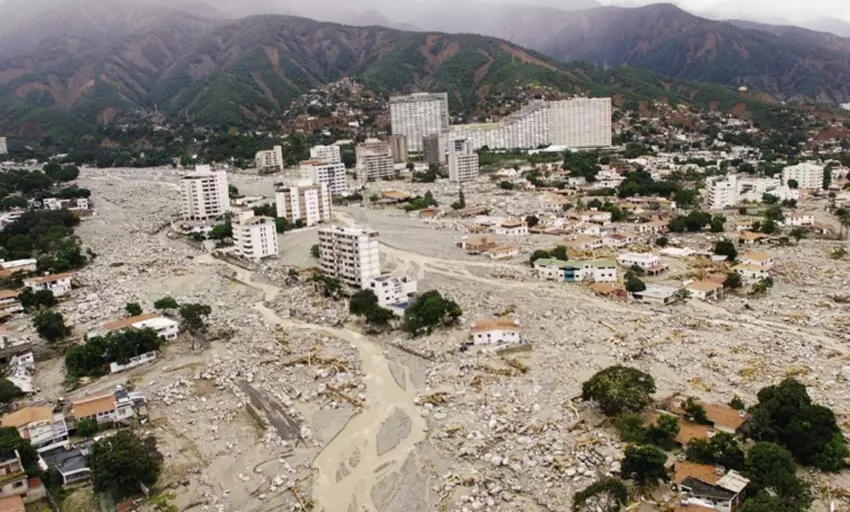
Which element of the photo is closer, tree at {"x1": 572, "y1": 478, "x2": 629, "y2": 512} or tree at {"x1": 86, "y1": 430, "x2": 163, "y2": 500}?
tree at {"x1": 572, "y1": 478, "x2": 629, "y2": 512}

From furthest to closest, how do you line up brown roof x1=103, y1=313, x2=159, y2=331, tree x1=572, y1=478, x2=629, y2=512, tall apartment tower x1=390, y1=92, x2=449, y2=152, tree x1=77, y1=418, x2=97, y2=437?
tall apartment tower x1=390, y1=92, x2=449, y2=152 → brown roof x1=103, y1=313, x2=159, y2=331 → tree x1=77, y1=418, x2=97, y2=437 → tree x1=572, y1=478, x2=629, y2=512

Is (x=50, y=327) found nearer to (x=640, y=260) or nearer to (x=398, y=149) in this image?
(x=640, y=260)

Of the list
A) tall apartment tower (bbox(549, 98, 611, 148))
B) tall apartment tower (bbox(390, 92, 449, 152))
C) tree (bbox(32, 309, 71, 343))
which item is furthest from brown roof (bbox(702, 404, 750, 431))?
tall apartment tower (bbox(390, 92, 449, 152))

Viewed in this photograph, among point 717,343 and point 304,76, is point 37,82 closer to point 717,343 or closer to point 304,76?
point 304,76

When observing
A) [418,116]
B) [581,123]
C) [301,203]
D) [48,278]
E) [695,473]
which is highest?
[418,116]

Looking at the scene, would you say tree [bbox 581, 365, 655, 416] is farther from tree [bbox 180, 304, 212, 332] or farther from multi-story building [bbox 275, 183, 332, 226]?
multi-story building [bbox 275, 183, 332, 226]

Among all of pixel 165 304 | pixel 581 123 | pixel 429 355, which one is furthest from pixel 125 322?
pixel 581 123
